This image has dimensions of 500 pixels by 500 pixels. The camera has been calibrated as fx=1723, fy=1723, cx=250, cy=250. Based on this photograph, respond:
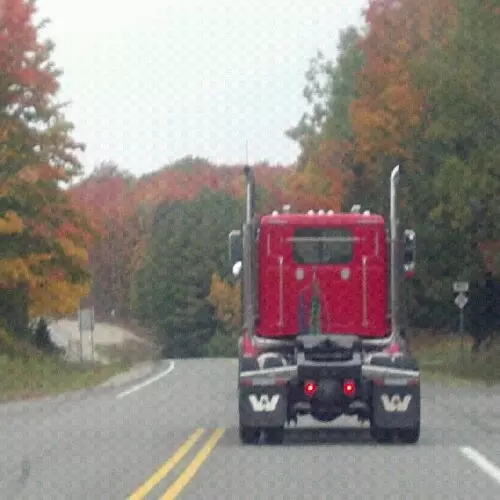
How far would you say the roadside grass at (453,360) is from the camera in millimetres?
49906

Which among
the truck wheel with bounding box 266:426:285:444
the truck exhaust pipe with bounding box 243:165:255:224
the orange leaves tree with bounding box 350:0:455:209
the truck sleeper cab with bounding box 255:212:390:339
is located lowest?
the truck wheel with bounding box 266:426:285:444

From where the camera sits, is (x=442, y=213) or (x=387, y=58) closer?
(x=442, y=213)

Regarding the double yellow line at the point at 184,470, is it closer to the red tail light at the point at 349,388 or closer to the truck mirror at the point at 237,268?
the red tail light at the point at 349,388

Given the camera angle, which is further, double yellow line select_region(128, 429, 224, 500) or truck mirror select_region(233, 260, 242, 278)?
truck mirror select_region(233, 260, 242, 278)

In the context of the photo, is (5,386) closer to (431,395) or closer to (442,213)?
(431,395)

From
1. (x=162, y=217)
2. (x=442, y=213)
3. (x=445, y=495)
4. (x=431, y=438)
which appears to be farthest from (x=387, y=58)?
(x=162, y=217)

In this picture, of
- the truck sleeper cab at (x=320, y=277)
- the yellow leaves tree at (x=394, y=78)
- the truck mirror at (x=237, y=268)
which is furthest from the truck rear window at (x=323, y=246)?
the yellow leaves tree at (x=394, y=78)

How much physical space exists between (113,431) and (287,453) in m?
5.61

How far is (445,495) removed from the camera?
53.8ft

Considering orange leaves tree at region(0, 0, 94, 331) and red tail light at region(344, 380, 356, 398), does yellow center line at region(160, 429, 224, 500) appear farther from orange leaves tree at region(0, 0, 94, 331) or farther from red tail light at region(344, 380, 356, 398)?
orange leaves tree at region(0, 0, 94, 331)

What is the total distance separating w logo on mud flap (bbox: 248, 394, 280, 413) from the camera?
76.4 ft

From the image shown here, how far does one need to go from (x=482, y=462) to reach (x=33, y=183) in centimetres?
3578

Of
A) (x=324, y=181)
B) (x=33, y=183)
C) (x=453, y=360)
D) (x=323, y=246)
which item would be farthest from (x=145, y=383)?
(x=324, y=181)

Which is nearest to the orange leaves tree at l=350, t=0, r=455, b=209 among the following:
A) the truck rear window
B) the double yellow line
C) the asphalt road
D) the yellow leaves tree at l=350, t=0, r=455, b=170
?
the yellow leaves tree at l=350, t=0, r=455, b=170
